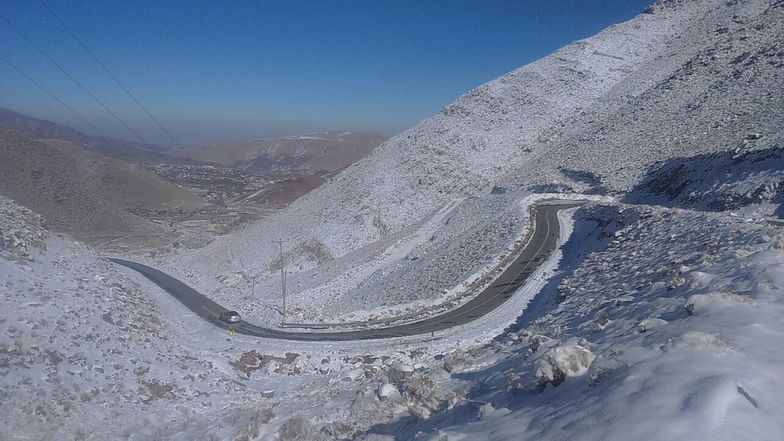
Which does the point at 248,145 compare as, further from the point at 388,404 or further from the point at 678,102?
the point at 388,404

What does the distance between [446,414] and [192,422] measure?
21.3 ft

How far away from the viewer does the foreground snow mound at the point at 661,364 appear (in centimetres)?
436

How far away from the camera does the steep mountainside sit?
104 feet

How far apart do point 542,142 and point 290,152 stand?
135 meters

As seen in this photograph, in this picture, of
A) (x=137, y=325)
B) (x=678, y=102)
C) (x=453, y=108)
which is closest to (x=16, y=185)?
(x=137, y=325)

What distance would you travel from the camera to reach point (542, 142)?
150ft

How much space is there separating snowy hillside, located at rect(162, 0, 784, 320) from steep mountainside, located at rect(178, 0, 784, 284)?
0.14 meters

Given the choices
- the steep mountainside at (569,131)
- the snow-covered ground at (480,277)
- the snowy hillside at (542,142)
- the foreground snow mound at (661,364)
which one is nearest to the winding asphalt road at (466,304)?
the snow-covered ground at (480,277)

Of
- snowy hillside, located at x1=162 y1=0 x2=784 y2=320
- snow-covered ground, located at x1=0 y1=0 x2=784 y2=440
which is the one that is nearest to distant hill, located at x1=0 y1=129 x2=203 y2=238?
snow-covered ground, located at x1=0 y1=0 x2=784 y2=440

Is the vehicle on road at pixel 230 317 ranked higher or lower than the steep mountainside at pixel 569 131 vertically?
lower

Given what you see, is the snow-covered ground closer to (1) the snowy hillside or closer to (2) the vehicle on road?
(1) the snowy hillside

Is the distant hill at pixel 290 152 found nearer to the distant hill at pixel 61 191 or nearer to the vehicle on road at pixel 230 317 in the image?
the distant hill at pixel 61 191

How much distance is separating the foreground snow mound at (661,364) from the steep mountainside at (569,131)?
55.3 feet

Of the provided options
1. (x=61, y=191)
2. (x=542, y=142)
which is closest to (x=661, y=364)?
(x=542, y=142)
